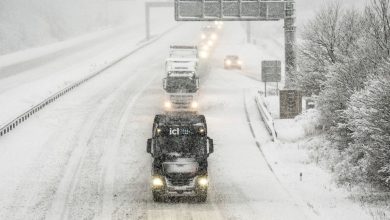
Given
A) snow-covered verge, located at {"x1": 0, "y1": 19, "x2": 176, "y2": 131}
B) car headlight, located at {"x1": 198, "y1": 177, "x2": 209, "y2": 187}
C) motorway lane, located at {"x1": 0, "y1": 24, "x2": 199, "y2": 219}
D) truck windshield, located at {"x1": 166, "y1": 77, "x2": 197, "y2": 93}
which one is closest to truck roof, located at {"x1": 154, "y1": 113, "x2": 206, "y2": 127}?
car headlight, located at {"x1": 198, "y1": 177, "x2": 209, "y2": 187}

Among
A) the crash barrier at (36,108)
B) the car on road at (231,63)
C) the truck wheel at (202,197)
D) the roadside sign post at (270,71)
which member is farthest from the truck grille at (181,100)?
the car on road at (231,63)

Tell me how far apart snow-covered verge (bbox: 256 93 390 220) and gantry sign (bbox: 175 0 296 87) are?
760 cm

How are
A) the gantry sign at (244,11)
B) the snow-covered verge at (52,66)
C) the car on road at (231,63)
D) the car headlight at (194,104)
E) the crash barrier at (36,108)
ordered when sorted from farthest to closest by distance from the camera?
the car on road at (231,63), the snow-covered verge at (52,66), the gantry sign at (244,11), the car headlight at (194,104), the crash barrier at (36,108)

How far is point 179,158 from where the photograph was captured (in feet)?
67.6

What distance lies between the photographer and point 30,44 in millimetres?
101750

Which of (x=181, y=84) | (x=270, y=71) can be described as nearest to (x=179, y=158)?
(x=181, y=84)

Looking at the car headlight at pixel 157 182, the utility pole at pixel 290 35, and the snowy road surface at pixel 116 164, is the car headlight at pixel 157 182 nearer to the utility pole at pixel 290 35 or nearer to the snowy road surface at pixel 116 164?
the snowy road surface at pixel 116 164

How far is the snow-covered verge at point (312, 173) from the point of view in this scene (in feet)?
67.0

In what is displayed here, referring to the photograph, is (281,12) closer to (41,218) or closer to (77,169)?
(77,169)

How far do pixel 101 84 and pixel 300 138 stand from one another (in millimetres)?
20879

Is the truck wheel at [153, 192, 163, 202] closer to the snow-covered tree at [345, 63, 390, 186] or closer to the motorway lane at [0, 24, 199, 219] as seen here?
the motorway lane at [0, 24, 199, 219]

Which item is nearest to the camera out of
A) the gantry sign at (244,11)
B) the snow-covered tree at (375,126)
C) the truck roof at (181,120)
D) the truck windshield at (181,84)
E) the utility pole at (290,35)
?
the snow-covered tree at (375,126)

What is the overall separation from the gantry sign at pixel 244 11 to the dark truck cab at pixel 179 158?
21.3 metres

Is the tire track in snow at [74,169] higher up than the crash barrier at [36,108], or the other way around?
the crash barrier at [36,108]
